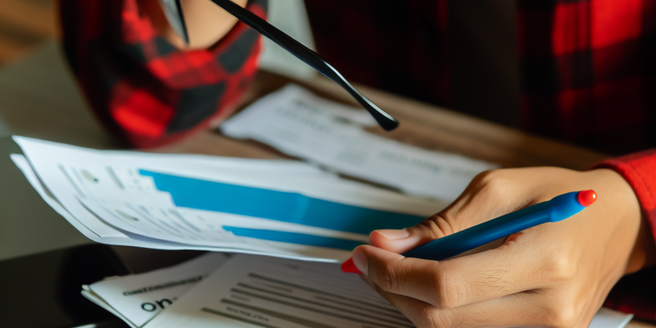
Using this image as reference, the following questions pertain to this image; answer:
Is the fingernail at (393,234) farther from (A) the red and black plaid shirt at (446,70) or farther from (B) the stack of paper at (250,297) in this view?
(A) the red and black plaid shirt at (446,70)

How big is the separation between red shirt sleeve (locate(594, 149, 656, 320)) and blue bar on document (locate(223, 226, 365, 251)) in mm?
178

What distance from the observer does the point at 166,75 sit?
1.57ft

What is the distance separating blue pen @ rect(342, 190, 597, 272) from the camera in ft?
0.75

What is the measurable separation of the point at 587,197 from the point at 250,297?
0.20 m

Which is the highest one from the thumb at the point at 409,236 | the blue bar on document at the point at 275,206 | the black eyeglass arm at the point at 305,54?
the black eyeglass arm at the point at 305,54

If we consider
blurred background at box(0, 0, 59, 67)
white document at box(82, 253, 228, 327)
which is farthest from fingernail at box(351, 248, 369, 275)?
blurred background at box(0, 0, 59, 67)

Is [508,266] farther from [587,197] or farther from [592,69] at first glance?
[592,69]

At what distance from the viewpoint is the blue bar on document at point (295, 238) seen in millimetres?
343

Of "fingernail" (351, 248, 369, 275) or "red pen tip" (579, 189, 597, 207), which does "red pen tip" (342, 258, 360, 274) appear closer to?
"fingernail" (351, 248, 369, 275)

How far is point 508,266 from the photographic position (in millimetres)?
264

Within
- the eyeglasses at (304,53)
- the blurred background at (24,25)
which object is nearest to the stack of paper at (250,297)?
the eyeglasses at (304,53)

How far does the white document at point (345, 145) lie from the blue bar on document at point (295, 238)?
11 centimetres

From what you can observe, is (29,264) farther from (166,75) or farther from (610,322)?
(610,322)

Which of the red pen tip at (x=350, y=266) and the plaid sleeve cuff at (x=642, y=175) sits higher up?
the plaid sleeve cuff at (x=642, y=175)
